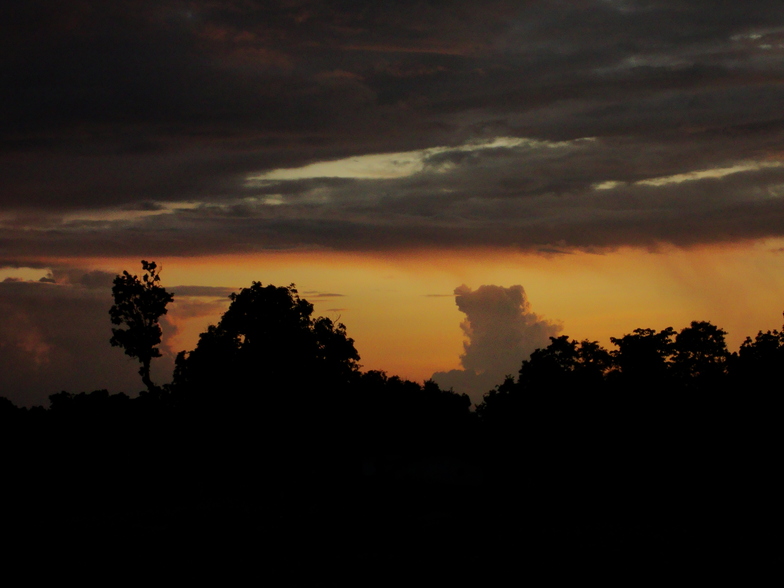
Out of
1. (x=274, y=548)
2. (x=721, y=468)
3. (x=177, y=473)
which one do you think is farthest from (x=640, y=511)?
(x=177, y=473)

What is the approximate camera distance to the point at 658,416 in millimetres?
62156

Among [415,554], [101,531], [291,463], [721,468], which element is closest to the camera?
[415,554]

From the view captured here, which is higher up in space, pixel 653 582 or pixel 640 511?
pixel 653 582

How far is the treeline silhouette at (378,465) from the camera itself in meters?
38.7

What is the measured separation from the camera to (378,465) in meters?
74.2

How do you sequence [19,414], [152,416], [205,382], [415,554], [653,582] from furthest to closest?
[19,414], [152,416], [205,382], [415,554], [653,582]

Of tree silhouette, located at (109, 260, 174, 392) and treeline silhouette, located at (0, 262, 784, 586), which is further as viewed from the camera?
tree silhouette, located at (109, 260, 174, 392)

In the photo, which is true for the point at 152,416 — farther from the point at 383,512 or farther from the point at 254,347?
the point at 383,512

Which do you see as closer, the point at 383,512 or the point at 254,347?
the point at 383,512

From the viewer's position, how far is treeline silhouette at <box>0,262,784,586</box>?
38.7 m

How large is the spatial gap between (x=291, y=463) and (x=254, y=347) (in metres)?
11.8

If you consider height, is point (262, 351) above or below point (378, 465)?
above

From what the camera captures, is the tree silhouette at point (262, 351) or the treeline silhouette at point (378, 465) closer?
the treeline silhouette at point (378, 465)

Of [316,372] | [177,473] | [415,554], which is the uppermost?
[316,372]
